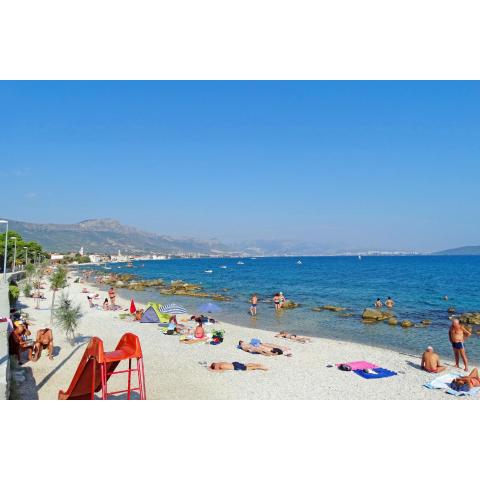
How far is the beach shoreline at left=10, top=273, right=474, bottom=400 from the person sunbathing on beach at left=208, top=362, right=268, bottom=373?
0.28m

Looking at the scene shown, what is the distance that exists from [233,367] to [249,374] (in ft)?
2.46

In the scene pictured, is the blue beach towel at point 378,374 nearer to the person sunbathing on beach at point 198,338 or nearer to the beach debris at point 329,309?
the person sunbathing on beach at point 198,338

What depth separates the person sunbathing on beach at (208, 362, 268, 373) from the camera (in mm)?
11859

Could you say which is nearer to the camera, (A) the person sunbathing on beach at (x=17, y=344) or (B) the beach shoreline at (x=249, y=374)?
(B) the beach shoreline at (x=249, y=374)

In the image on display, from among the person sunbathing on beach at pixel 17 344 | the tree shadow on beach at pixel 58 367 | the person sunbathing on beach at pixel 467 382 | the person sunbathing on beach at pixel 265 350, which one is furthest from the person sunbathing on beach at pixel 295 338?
the person sunbathing on beach at pixel 17 344

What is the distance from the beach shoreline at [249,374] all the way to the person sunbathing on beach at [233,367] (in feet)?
0.92

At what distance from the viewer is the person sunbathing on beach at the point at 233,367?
11.9 m

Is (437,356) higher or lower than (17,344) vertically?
lower

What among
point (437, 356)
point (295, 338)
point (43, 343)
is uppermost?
point (43, 343)

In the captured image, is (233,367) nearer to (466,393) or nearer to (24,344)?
(466,393)

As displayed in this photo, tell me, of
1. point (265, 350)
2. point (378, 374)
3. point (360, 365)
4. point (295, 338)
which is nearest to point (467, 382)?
point (378, 374)

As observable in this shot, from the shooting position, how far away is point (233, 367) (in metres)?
12.1
